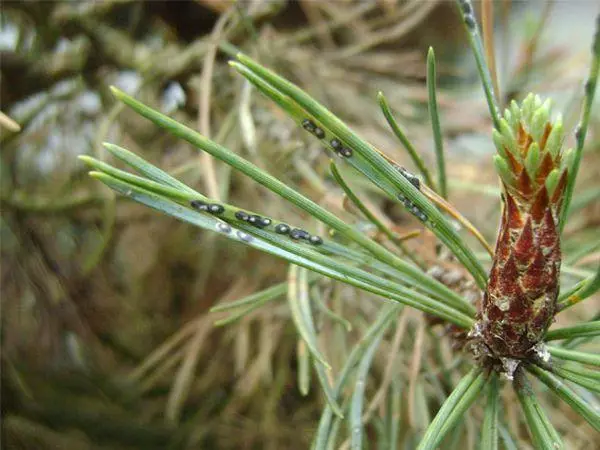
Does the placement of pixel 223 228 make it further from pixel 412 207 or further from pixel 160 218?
pixel 160 218

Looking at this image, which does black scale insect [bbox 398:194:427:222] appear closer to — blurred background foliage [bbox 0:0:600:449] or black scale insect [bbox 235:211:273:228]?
black scale insect [bbox 235:211:273:228]

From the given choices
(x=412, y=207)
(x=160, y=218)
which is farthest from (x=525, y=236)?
(x=160, y=218)

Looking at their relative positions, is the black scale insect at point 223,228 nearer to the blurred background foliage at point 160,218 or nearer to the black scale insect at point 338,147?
the black scale insect at point 338,147

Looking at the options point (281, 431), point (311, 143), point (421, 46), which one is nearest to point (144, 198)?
point (311, 143)

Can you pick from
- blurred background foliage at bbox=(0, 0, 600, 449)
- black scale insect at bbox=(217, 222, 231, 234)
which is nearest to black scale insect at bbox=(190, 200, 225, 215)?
black scale insect at bbox=(217, 222, 231, 234)

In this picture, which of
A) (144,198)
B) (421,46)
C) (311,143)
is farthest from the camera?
(421,46)

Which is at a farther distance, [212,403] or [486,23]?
[212,403]

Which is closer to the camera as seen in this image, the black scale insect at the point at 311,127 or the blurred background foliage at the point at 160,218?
the black scale insect at the point at 311,127

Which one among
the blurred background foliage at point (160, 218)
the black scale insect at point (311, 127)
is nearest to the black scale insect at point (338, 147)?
the black scale insect at point (311, 127)

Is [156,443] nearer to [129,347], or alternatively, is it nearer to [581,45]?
[129,347]
